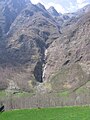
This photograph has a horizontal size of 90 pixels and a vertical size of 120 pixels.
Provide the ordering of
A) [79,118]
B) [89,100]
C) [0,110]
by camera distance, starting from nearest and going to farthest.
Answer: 1. [79,118]
2. [0,110]
3. [89,100]

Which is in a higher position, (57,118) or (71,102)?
(57,118)

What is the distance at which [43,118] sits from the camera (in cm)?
5219

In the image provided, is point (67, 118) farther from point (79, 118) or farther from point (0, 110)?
point (0, 110)

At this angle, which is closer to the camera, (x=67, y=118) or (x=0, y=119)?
(x=67, y=118)

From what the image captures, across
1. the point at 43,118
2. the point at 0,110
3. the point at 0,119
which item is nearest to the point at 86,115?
the point at 43,118

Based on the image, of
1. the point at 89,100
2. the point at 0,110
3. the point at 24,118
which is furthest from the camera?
the point at 89,100

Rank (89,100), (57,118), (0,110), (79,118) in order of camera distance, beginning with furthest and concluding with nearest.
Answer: (89,100), (0,110), (57,118), (79,118)

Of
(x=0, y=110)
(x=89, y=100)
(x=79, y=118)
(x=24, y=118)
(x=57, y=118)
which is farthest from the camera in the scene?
(x=89, y=100)

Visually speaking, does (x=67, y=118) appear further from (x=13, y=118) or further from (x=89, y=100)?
(x=89, y=100)

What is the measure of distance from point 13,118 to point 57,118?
10.7m

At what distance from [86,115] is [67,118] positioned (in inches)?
123

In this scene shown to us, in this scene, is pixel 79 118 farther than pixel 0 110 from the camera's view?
No

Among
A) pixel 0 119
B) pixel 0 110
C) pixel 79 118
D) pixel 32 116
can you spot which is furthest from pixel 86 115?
pixel 0 110

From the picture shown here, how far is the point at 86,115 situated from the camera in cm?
4875
